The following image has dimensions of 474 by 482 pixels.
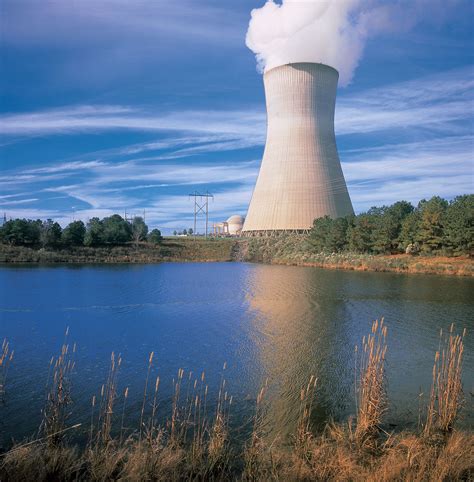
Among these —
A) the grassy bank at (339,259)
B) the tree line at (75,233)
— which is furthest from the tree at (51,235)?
the grassy bank at (339,259)

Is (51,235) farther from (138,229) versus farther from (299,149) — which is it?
(299,149)

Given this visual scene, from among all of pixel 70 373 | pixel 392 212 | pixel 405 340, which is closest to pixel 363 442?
pixel 70 373

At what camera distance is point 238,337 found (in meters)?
8.27

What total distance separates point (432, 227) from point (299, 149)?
9.52 metres

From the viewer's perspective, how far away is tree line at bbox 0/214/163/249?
34438 mm

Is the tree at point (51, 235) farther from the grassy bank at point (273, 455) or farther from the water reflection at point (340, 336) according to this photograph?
the grassy bank at point (273, 455)

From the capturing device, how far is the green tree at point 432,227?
2334cm

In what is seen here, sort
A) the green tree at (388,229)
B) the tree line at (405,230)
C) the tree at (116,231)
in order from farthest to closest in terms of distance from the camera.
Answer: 1. the tree at (116,231)
2. the green tree at (388,229)
3. the tree line at (405,230)

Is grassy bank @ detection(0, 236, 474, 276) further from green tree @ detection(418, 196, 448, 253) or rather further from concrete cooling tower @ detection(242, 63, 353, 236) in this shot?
concrete cooling tower @ detection(242, 63, 353, 236)

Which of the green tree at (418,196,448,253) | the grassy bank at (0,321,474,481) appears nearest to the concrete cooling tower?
the green tree at (418,196,448,253)

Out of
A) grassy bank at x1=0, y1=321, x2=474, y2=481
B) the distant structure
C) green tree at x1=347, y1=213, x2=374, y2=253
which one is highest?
the distant structure

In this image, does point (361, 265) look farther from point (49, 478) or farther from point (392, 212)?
point (49, 478)

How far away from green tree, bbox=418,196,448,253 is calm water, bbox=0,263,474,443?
7558 mm

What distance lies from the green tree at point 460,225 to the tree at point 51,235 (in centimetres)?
3006
